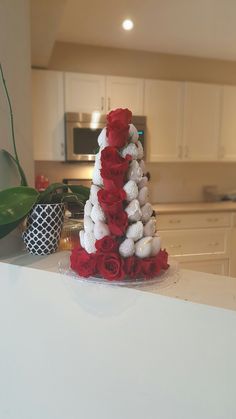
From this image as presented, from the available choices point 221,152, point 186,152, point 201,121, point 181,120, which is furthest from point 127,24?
point 221,152

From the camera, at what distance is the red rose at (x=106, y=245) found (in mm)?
709

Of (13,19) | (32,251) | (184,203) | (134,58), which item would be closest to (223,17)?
(134,58)

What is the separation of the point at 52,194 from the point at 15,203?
0.49 feet

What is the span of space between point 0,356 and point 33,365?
0.13 m

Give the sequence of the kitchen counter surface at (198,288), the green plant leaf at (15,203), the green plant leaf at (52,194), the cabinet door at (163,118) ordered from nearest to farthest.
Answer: the kitchen counter surface at (198,288) → the green plant leaf at (15,203) → the green plant leaf at (52,194) → the cabinet door at (163,118)

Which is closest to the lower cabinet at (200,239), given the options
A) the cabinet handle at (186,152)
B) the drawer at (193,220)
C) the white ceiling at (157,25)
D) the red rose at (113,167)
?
the drawer at (193,220)

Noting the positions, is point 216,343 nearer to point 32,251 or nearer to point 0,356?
point 32,251

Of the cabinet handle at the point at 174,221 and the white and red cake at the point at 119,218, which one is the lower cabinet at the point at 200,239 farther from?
the white and red cake at the point at 119,218

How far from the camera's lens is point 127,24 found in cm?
250

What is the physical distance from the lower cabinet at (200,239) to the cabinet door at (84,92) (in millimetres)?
1228

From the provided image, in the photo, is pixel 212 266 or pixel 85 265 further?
pixel 212 266

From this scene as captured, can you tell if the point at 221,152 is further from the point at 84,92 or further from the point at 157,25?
the point at 84,92

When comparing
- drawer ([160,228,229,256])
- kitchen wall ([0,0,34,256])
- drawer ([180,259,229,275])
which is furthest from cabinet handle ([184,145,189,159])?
kitchen wall ([0,0,34,256])

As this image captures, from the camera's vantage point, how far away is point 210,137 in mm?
3238
